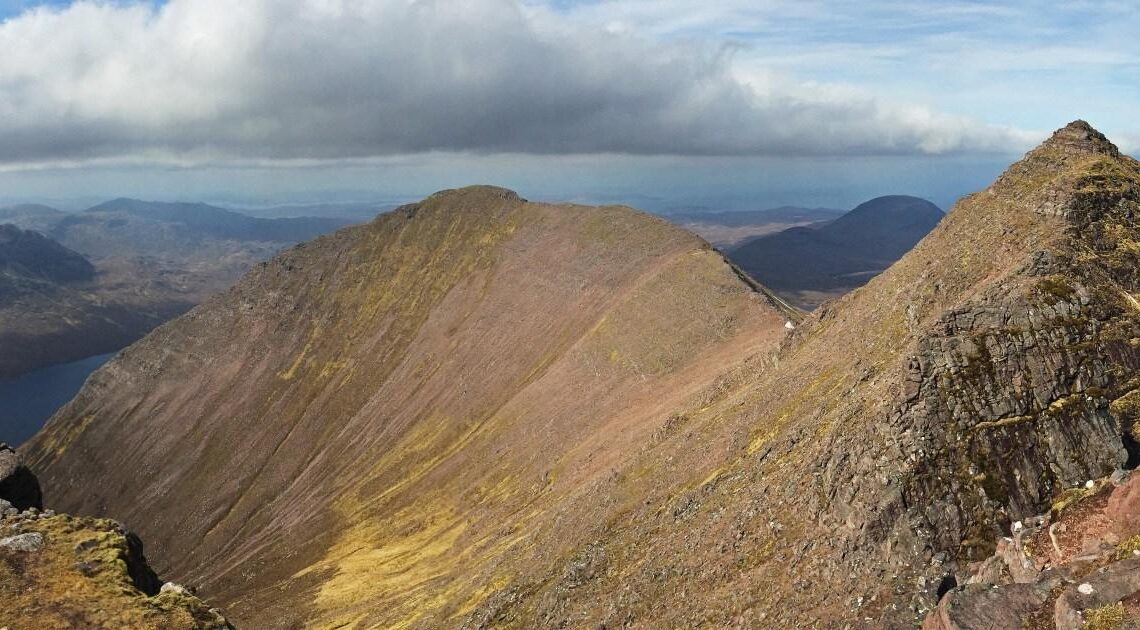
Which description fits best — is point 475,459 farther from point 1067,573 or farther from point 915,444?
point 1067,573

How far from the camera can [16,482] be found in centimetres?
5625

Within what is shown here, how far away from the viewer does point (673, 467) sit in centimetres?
6812

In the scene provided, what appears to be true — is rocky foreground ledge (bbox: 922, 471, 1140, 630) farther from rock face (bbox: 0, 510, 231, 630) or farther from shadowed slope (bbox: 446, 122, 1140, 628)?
rock face (bbox: 0, 510, 231, 630)

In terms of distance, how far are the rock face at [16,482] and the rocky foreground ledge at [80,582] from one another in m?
11.5

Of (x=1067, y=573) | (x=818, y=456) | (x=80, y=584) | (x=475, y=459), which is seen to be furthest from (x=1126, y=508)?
(x=475, y=459)

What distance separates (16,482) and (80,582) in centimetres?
2676

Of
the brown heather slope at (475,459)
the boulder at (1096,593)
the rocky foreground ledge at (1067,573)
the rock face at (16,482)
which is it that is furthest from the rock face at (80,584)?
the boulder at (1096,593)

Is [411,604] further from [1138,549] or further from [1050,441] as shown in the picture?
[1138,549]

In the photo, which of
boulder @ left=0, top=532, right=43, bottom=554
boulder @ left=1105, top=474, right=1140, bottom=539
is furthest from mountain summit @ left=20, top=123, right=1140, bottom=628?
boulder @ left=0, top=532, right=43, bottom=554

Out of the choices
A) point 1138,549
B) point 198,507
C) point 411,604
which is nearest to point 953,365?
point 1138,549

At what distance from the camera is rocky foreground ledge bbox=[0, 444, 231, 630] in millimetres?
34750

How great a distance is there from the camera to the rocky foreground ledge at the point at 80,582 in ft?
114

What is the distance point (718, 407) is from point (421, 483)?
88324 millimetres

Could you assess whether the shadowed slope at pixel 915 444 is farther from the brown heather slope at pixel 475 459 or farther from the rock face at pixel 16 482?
the rock face at pixel 16 482
